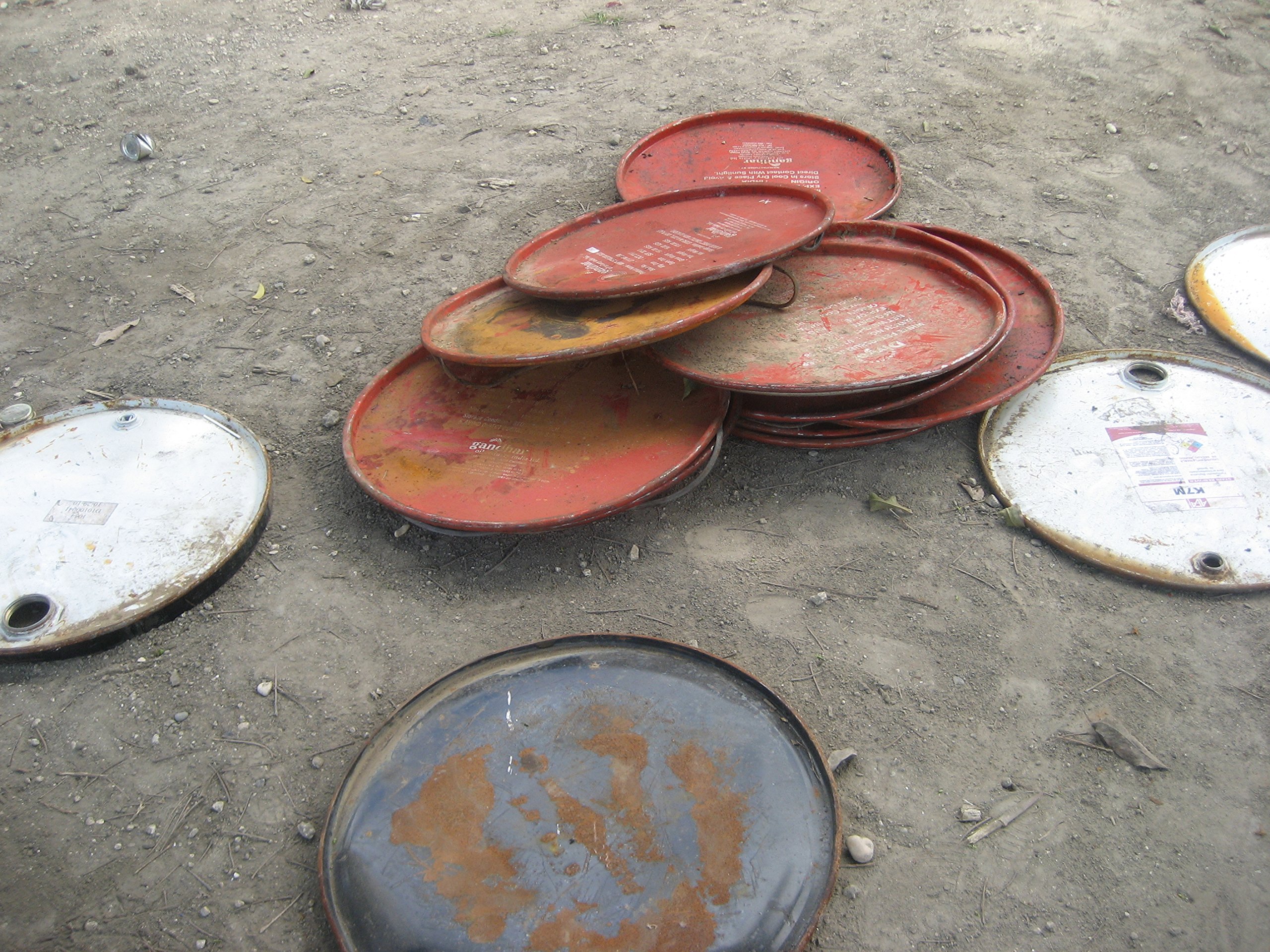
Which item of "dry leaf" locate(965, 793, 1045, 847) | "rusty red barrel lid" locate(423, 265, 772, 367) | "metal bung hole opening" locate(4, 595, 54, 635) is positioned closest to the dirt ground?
"dry leaf" locate(965, 793, 1045, 847)

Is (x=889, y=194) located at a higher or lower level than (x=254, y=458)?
higher

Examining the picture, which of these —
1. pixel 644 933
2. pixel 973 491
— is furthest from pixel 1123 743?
pixel 644 933

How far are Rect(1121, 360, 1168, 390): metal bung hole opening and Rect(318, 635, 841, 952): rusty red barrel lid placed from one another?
197 centimetres

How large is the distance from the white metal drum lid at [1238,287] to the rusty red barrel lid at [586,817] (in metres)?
2.61

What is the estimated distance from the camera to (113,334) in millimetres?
3627

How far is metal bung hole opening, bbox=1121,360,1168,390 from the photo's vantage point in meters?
3.00

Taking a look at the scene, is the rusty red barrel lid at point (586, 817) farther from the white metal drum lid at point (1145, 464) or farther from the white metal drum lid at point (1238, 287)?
the white metal drum lid at point (1238, 287)

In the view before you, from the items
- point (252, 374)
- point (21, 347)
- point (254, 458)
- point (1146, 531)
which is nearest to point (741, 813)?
point (1146, 531)

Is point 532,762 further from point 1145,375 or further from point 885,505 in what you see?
point 1145,375

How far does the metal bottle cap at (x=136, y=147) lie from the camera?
467cm

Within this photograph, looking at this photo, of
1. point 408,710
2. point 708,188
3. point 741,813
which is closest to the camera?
point 741,813

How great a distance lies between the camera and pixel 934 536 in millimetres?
2678

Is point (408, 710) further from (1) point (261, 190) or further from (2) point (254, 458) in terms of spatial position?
(1) point (261, 190)

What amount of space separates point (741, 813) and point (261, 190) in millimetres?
4132
